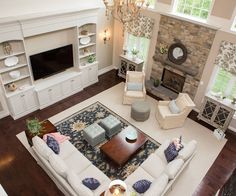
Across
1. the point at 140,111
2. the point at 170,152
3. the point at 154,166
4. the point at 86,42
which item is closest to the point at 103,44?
the point at 86,42

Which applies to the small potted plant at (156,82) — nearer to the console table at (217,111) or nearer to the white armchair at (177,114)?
the white armchair at (177,114)

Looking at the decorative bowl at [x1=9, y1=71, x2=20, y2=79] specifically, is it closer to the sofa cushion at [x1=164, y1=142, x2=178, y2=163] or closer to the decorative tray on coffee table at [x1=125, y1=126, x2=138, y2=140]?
the decorative tray on coffee table at [x1=125, y1=126, x2=138, y2=140]

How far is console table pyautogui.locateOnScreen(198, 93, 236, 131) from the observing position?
24.6 ft

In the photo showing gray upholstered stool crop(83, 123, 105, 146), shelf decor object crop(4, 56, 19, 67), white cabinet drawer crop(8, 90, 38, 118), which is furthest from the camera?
white cabinet drawer crop(8, 90, 38, 118)

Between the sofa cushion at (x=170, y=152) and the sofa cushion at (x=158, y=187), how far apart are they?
857 millimetres

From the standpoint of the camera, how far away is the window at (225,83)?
7579 mm

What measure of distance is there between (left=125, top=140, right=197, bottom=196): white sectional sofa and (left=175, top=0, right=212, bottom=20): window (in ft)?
14.8

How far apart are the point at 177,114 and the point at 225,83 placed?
6.87 feet

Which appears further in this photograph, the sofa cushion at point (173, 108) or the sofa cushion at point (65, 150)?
the sofa cushion at point (173, 108)

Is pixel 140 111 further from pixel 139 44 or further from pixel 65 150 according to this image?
pixel 139 44

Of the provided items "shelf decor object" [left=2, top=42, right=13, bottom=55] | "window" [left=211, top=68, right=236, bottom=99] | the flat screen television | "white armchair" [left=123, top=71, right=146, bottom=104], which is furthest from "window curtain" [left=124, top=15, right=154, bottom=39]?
"shelf decor object" [left=2, top=42, right=13, bottom=55]

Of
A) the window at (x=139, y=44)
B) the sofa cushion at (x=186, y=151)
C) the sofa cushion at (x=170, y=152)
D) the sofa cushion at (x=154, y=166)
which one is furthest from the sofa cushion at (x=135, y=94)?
the sofa cushion at (x=186, y=151)

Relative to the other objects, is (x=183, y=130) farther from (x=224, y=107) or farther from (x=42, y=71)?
(x=42, y=71)

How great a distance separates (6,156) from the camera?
6617mm
